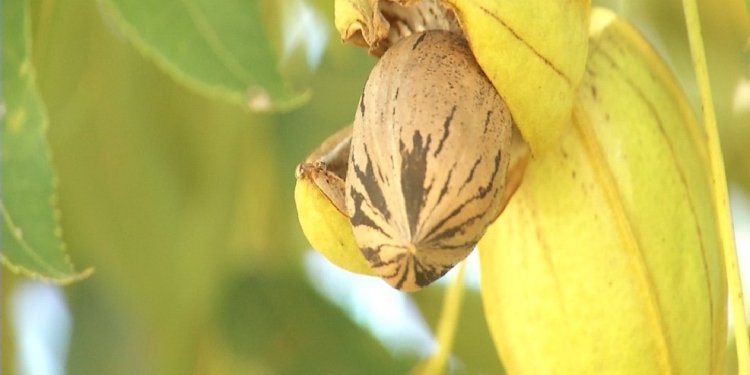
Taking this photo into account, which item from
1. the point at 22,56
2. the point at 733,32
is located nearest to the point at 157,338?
the point at 22,56

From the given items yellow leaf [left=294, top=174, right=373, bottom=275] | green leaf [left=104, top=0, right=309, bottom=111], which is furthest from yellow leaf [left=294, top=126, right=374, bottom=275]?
green leaf [left=104, top=0, right=309, bottom=111]

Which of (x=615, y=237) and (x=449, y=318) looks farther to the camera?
(x=449, y=318)

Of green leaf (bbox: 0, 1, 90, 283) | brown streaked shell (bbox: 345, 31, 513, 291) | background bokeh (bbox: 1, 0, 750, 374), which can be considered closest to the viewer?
brown streaked shell (bbox: 345, 31, 513, 291)

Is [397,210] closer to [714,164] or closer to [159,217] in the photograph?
[714,164]

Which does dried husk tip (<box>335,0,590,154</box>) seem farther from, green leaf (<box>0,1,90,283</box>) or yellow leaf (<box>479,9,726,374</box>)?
green leaf (<box>0,1,90,283</box>)

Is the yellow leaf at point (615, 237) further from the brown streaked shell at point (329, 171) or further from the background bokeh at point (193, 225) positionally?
the background bokeh at point (193, 225)

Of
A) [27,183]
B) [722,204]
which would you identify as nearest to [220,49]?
[27,183]

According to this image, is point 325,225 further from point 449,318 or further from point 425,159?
point 449,318
